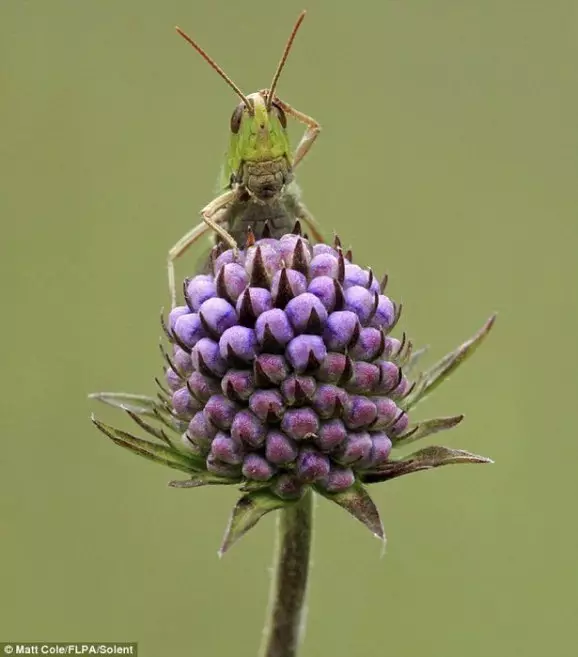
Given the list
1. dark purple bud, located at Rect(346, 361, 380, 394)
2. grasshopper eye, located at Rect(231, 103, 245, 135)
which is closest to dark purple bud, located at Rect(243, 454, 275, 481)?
dark purple bud, located at Rect(346, 361, 380, 394)

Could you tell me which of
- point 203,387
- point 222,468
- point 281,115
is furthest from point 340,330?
point 281,115

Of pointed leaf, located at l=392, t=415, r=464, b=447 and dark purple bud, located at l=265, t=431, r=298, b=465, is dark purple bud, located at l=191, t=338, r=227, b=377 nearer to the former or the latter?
dark purple bud, located at l=265, t=431, r=298, b=465

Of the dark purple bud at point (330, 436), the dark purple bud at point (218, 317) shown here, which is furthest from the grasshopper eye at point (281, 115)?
the dark purple bud at point (330, 436)

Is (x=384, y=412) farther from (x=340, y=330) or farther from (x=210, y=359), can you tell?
(x=210, y=359)

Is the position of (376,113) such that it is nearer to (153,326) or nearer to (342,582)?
(153,326)

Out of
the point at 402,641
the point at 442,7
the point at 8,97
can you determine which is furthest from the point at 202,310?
the point at 442,7

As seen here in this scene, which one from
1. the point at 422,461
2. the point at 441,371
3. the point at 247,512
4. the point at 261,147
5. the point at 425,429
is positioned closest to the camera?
the point at 247,512

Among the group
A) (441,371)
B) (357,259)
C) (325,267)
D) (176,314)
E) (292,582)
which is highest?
(357,259)
